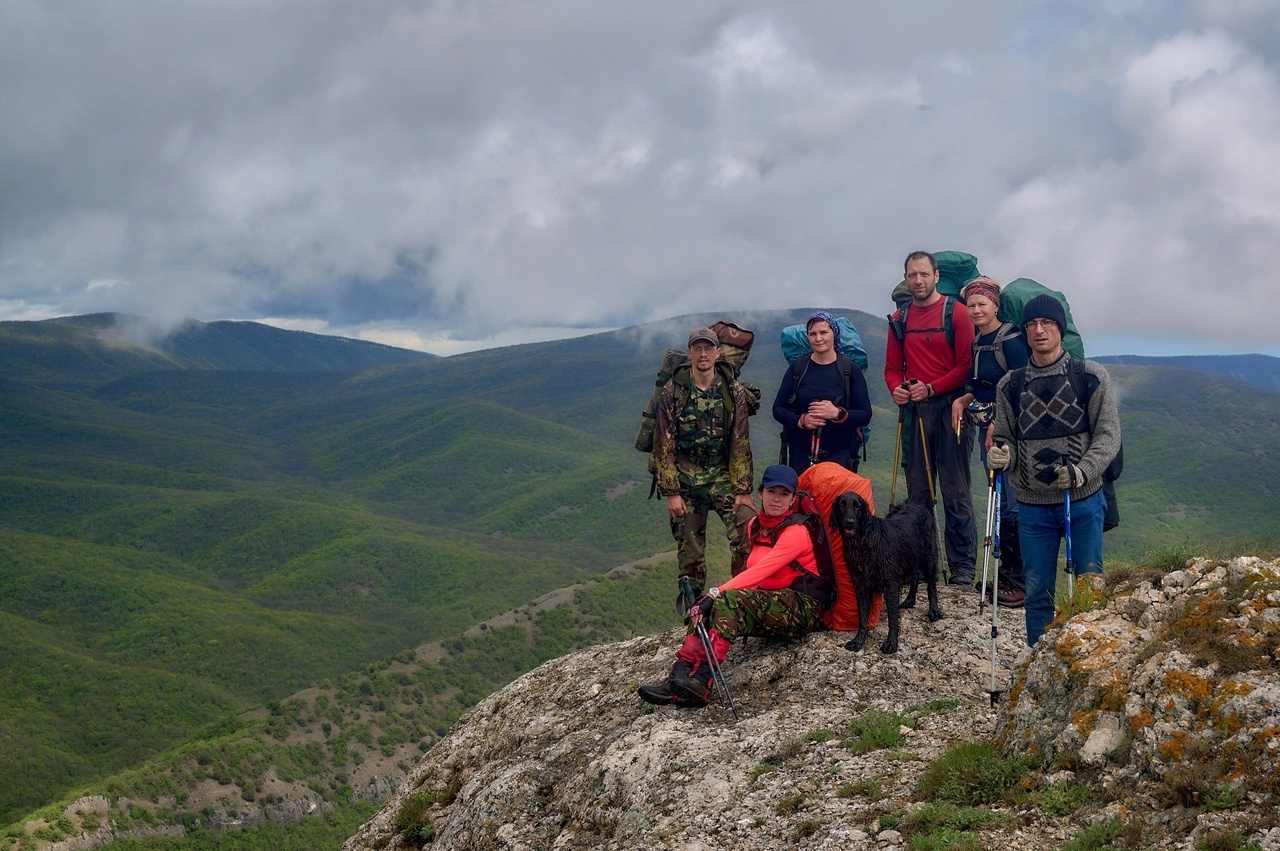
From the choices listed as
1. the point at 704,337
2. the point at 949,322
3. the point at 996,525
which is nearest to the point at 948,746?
the point at 996,525

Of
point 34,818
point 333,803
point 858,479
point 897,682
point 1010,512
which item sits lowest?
point 333,803

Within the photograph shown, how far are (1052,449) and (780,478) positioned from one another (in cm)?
236

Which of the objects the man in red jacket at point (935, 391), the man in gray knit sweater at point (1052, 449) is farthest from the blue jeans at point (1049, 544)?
the man in red jacket at point (935, 391)

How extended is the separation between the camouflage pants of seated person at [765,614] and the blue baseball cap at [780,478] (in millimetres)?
1050

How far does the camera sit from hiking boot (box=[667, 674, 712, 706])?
8.29 metres

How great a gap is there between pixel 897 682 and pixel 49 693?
14950 centimetres

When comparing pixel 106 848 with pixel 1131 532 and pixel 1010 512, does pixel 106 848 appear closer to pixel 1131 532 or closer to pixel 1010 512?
pixel 1010 512

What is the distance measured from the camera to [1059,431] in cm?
783

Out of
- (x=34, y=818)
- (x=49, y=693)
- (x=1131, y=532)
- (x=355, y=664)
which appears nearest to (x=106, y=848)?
(x=34, y=818)

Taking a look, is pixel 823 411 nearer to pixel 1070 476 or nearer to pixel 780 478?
pixel 780 478

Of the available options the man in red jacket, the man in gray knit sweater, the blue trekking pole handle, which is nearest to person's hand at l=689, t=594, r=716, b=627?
the blue trekking pole handle

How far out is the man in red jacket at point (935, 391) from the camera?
10.8 metres

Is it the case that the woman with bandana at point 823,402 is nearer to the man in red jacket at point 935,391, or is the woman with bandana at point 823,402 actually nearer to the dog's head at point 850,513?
the man in red jacket at point 935,391

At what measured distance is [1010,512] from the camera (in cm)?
1060
